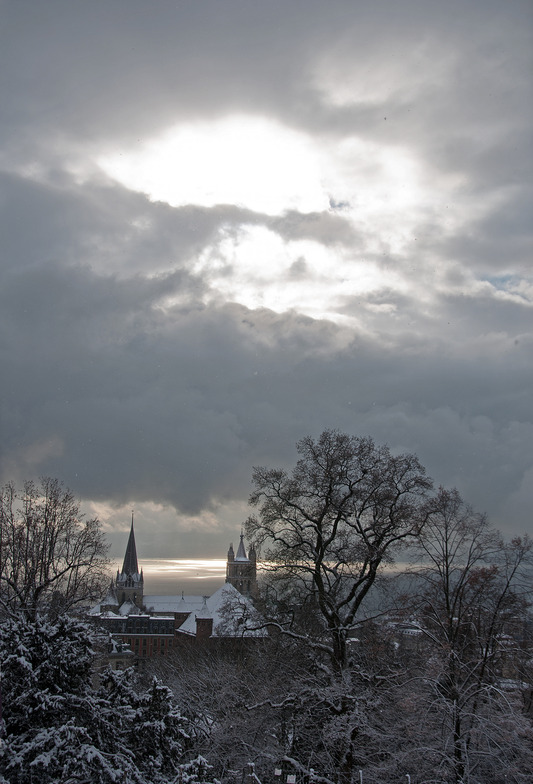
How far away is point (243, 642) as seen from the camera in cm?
3906

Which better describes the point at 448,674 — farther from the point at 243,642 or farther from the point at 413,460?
the point at 243,642

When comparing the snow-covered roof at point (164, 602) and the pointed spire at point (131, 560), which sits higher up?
the pointed spire at point (131, 560)

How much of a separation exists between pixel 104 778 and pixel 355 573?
10.3 m

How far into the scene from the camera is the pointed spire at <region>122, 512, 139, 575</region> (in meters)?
157

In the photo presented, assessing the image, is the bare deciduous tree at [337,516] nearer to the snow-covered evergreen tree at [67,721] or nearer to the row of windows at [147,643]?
the snow-covered evergreen tree at [67,721]

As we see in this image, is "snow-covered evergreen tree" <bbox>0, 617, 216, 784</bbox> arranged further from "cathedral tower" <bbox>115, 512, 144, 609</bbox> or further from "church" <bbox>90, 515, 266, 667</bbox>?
"cathedral tower" <bbox>115, 512, 144, 609</bbox>

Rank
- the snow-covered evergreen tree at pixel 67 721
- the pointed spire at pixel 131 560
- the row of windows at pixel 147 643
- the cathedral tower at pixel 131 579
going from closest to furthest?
the snow-covered evergreen tree at pixel 67 721
the row of windows at pixel 147 643
the cathedral tower at pixel 131 579
the pointed spire at pixel 131 560

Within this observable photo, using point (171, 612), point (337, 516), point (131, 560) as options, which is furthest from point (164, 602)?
point (337, 516)

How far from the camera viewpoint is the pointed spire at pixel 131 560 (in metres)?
157

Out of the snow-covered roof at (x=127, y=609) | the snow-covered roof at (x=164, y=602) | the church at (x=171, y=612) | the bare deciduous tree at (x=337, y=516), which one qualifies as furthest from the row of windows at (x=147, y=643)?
the bare deciduous tree at (x=337, y=516)

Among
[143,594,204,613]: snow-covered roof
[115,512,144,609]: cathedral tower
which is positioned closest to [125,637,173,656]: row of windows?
[143,594,204,613]: snow-covered roof

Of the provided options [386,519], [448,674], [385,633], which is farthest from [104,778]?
[386,519]

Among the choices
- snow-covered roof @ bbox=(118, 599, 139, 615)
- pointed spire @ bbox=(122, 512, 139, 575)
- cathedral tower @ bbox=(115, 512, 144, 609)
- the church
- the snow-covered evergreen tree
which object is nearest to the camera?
the snow-covered evergreen tree

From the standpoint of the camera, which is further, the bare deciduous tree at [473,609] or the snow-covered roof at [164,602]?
the snow-covered roof at [164,602]
